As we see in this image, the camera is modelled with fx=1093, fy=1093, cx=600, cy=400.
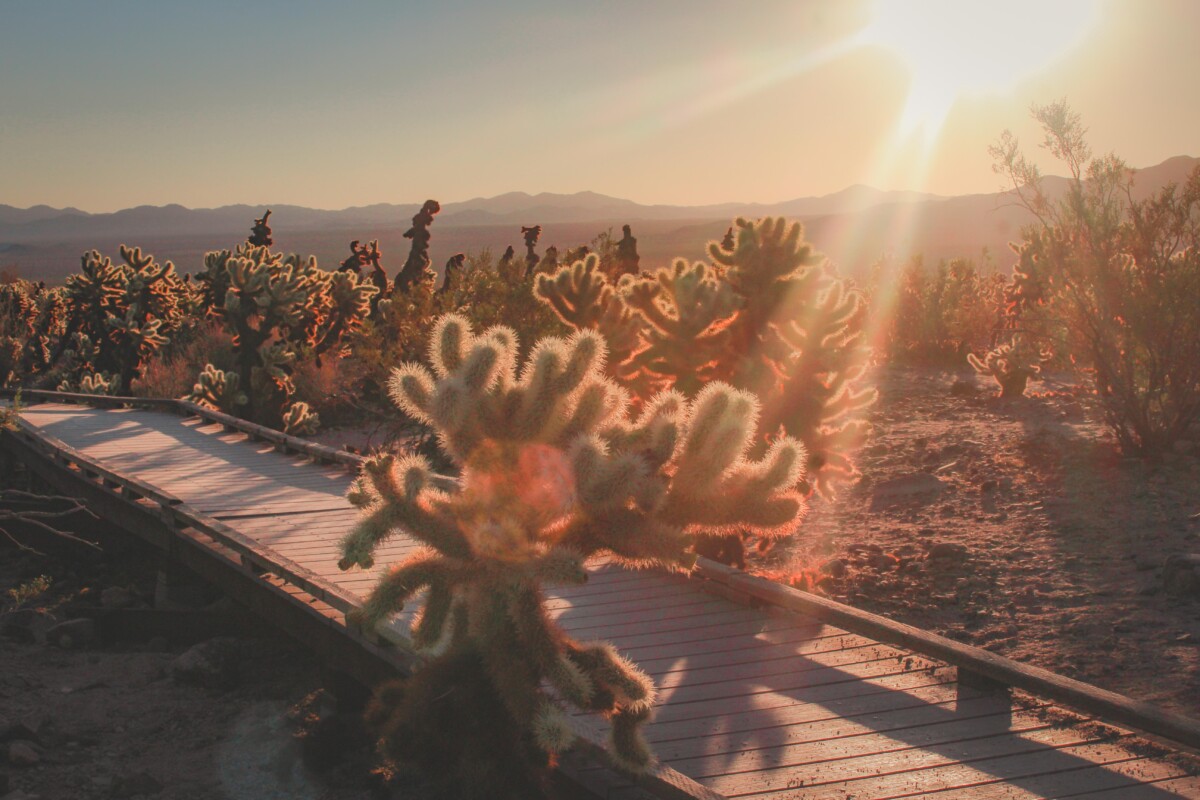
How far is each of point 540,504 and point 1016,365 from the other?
12152 mm

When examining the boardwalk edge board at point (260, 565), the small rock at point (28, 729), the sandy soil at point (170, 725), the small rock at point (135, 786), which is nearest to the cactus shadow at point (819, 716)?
the boardwalk edge board at point (260, 565)

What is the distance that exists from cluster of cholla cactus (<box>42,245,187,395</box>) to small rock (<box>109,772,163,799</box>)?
15.7 m

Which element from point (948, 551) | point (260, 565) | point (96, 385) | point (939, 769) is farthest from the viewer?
point (96, 385)

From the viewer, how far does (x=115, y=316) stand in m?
20.3

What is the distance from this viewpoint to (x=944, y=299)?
23078 millimetres

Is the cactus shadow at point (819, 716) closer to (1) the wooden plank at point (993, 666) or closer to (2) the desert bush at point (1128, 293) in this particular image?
(1) the wooden plank at point (993, 666)

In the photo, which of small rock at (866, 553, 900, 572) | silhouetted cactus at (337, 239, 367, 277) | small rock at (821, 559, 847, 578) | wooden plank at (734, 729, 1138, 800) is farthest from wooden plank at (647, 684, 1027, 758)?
silhouetted cactus at (337, 239, 367, 277)

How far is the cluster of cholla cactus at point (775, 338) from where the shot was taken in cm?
785

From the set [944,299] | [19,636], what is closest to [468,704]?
[19,636]

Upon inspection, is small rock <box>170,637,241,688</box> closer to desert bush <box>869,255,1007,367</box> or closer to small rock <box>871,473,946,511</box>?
small rock <box>871,473,946,511</box>

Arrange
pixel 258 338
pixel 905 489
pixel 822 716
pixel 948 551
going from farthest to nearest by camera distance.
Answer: pixel 258 338 < pixel 905 489 < pixel 948 551 < pixel 822 716

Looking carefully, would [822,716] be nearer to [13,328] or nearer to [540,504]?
[540,504]

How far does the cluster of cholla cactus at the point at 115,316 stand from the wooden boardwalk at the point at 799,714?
545 inches

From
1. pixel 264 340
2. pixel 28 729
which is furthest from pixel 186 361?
pixel 28 729
